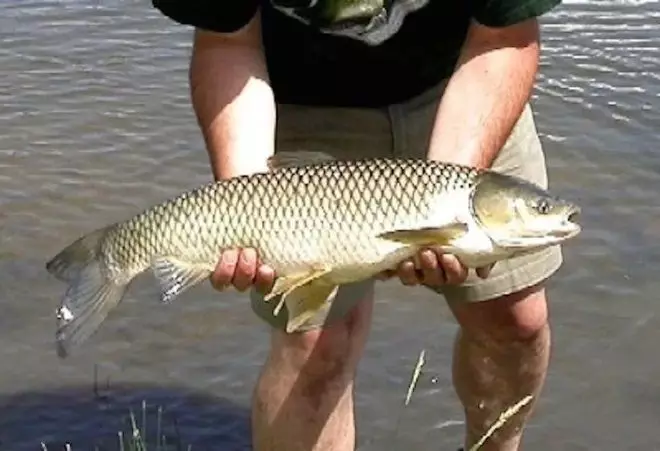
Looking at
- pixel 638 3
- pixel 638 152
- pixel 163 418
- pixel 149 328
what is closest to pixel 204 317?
pixel 149 328

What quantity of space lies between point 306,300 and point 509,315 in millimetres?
706

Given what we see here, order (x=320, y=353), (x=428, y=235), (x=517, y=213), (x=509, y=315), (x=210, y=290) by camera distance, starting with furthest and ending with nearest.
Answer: (x=210, y=290), (x=509, y=315), (x=320, y=353), (x=517, y=213), (x=428, y=235)

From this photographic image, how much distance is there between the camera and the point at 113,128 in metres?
7.09

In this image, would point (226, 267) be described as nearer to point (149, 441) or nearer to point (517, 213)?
point (517, 213)

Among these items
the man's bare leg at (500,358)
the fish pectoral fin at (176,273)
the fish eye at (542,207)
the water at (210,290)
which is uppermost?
the fish eye at (542,207)

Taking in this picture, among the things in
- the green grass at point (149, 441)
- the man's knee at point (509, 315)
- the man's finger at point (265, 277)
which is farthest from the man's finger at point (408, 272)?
the green grass at point (149, 441)

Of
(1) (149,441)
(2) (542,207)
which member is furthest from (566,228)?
(1) (149,441)

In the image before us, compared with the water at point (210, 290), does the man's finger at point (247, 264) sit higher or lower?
higher

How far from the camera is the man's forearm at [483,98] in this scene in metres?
3.51

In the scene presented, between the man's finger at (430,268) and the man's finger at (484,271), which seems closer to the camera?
the man's finger at (430,268)

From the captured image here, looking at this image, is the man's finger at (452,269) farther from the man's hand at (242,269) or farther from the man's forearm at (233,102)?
the man's forearm at (233,102)

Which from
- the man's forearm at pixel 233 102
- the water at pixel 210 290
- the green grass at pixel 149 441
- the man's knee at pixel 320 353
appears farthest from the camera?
the water at pixel 210 290

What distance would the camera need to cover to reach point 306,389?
3.67 m

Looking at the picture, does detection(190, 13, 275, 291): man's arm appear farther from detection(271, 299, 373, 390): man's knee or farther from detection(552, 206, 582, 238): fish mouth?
detection(552, 206, 582, 238): fish mouth
